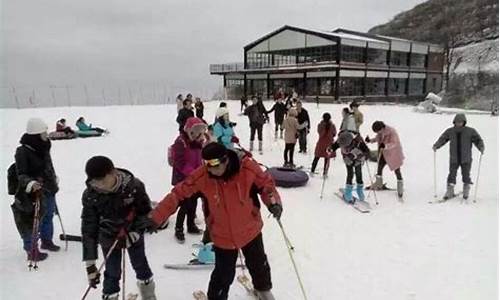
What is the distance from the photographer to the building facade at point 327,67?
37.6 metres

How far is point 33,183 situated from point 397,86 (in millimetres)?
45891

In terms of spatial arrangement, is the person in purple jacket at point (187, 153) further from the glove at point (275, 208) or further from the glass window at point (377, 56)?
the glass window at point (377, 56)

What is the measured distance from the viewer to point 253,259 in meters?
3.53

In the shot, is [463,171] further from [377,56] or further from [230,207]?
[377,56]

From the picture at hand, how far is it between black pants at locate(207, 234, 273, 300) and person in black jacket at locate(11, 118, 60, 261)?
245 cm

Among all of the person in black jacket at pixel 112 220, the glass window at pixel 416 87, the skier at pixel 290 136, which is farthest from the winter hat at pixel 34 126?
the glass window at pixel 416 87

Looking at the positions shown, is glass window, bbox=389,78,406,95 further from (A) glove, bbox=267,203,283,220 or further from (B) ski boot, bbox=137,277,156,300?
(B) ski boot, bbox=137,277,156,300

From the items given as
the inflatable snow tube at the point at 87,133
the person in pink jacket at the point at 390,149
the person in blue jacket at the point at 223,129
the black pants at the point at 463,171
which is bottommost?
the inflatable snow tube at the point at 87,133

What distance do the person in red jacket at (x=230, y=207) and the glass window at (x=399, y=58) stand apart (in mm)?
44424

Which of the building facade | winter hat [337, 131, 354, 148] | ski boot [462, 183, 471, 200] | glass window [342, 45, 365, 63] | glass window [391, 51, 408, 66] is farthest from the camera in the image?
glass window [391, 51, 408, 66]

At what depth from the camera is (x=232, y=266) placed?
11.6ft

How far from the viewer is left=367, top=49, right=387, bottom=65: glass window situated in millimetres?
41466

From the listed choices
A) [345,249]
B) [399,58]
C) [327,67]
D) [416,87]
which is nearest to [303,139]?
[345,249]

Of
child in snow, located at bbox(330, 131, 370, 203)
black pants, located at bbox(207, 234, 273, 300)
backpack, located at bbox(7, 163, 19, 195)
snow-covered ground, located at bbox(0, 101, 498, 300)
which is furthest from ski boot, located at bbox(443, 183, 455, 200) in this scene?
backpack, located at bbox(7, 163, 19, 195)
